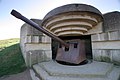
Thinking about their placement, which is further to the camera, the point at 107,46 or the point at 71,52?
the point at 107,46

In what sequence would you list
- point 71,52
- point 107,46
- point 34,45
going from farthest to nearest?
point 34,45 < point 107,46 < point 71,52

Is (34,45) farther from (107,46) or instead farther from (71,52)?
(107,46)

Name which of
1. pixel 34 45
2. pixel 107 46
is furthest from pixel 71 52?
pixel 34 45

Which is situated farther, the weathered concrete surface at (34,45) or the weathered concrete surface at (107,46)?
the weathered concrete surface at (34,45)

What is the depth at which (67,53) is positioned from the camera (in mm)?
5160

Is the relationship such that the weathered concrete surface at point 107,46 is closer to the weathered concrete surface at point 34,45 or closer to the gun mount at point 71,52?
the gun mount at point 71,52

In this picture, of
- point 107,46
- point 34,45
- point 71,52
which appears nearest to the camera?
point 71,52

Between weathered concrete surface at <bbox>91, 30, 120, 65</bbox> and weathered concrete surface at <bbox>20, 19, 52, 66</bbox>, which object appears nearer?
weathered concrete surface at <bbox>91, 30, 120, 65</bbox>

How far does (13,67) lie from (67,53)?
2.69 m

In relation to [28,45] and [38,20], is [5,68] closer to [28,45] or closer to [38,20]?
[28,45]

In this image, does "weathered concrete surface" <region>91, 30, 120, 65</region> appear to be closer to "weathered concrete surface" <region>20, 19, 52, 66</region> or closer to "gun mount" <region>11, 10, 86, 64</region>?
"gun mount" <region>11, 10, 86, 64</region>

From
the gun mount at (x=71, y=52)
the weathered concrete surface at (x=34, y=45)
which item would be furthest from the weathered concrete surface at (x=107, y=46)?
the weathered concrete surface at (x=34, y=45)

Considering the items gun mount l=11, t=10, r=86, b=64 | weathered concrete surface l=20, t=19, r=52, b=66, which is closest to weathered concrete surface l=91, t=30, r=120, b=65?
gun mount l=11, t=10, r=86, b=64

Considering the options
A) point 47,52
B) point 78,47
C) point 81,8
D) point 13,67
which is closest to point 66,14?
point 81,8
